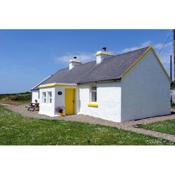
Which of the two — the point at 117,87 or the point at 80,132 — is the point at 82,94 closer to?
the point at 117,87

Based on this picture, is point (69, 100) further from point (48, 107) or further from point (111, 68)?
point (111, 68)

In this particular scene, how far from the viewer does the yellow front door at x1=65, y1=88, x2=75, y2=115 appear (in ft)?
73.3

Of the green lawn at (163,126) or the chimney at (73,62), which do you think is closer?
the green lawn at (163,126)

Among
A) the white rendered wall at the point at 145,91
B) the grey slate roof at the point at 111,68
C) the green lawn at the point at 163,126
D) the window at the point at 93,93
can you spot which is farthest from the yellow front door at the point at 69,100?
the green lawn at the point at 163,126

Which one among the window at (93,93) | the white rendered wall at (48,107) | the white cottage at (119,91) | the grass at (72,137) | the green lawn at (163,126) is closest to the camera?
the grass at (72,137)

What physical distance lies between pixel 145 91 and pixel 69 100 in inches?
274

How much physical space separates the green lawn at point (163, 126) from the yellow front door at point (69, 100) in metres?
8.65

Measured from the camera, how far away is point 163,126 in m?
15.0

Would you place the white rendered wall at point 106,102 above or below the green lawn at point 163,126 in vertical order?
above

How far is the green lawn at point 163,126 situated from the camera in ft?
45.3

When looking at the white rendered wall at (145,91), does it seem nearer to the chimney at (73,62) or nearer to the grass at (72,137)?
the grass at (72,137)

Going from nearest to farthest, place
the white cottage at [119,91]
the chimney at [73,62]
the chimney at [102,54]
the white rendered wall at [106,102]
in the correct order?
the white rendered wall at [106,102] < the white cottage at [119,91] < the chimney at [102,54] < the chimney at [73,62]

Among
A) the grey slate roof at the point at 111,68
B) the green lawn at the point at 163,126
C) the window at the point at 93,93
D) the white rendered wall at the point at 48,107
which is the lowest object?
the green lawn at the point at 163,126

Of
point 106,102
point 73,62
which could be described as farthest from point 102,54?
point 106,102
